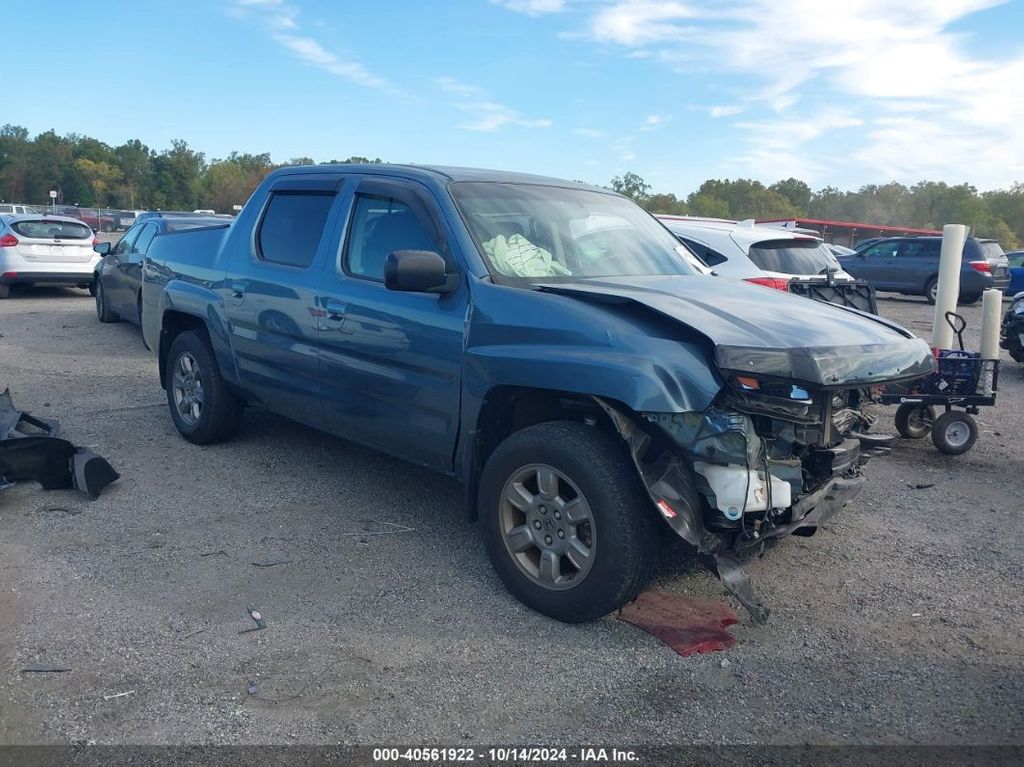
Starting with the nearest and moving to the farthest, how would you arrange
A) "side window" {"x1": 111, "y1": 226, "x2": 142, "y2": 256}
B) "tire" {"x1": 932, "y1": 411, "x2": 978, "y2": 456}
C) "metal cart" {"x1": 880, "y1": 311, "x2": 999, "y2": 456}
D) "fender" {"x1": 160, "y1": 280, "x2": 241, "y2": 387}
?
"fender" {"x1": 160, "y1": 280, "x2": 241, "y2": 387} → "metal cart" {"x1": 880, "y1": 311, "x2": 999, "y2": 456} → "tire" {"x1": 932, "y1": 411, "x2": 978, "y2": 456} → "side window" {"x1": 111, "y1": 226, "x2": 142, "y2": 256}

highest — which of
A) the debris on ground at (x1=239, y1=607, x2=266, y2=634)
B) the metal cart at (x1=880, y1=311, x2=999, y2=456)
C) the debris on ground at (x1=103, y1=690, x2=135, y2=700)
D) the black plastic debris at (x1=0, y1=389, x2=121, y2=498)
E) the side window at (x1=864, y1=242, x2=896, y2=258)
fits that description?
the side window at (x1=864, y1=242, x2=896, y2=258)

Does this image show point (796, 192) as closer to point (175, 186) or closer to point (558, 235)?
point (175, 186)

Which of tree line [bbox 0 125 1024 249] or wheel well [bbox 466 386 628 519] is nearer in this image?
wheel well [bbox 466 386 628 519]

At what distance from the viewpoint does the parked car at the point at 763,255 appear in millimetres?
8273

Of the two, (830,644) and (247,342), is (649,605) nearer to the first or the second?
(830,644)

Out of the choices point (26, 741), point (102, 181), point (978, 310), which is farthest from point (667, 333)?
point (102, 181)

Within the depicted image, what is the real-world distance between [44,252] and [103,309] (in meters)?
3.86

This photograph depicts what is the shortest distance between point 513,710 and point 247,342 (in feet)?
11.1

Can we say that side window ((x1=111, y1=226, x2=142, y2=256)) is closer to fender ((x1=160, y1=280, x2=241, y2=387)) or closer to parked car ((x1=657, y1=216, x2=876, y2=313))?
fender ((x1=160, y1=280, x2=241, y2=387))

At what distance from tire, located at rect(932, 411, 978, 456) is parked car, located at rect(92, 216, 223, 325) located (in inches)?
356

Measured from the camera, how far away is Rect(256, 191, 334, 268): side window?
5.38 meters

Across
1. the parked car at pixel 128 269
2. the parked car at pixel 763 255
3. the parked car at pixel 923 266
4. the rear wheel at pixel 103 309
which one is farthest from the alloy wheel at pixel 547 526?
the parked car at pixel 923 266

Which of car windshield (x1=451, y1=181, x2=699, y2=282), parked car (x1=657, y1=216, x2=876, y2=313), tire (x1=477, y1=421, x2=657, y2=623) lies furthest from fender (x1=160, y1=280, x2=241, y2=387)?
parked car (x1=657, y1=216, x2=876, y2=313)

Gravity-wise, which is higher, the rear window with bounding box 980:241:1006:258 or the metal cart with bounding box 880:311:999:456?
the rear window with bounding box 980:241:1006:258
